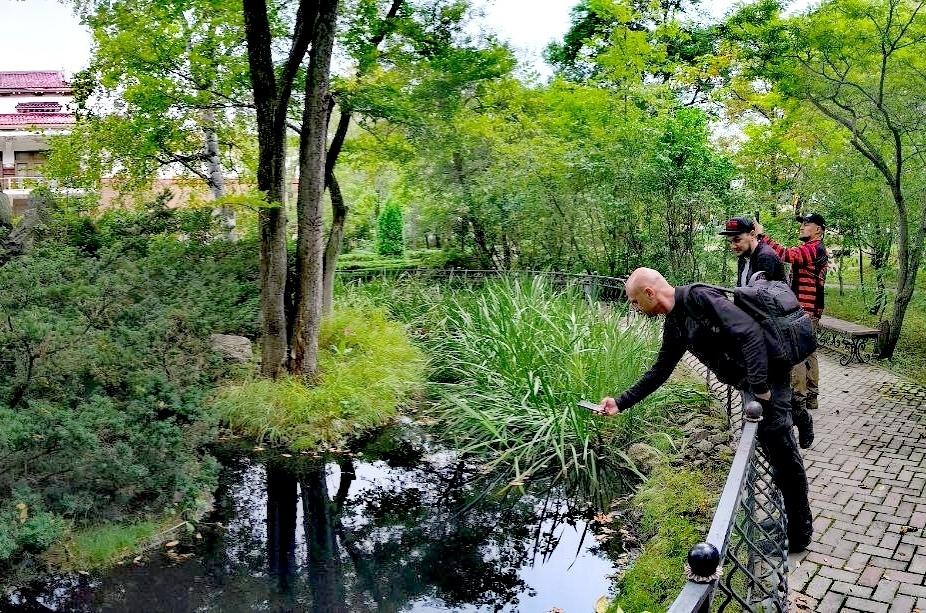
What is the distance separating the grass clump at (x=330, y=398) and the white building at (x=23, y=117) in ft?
57.4

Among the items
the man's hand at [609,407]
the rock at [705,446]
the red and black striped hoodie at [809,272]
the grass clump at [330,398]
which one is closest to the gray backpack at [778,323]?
the man's hand at [609,407]

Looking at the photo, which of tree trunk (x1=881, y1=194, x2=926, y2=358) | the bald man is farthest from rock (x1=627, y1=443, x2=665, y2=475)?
tree trunk (x1=881, y1=194, x2=926, y2=358)

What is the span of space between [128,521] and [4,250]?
5.65 m

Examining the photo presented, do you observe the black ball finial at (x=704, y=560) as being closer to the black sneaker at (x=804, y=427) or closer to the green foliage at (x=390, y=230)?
the black sneaker at (x=804, y=427)

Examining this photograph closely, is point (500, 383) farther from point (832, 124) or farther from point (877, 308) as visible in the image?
point (877, 308)

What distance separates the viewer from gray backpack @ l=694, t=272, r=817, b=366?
3254mm

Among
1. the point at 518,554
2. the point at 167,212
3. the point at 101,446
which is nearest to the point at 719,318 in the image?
the point at 518,554

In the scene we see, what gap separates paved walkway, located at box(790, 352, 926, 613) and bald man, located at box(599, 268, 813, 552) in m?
0.77

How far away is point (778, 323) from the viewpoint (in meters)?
3.29

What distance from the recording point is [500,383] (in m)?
7.60

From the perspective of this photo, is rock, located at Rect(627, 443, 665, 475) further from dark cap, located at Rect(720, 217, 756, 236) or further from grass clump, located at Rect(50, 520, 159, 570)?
grass clump, located at Rect(50, 520, 159, 570)

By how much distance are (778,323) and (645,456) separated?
3300mm

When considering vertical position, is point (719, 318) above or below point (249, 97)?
below

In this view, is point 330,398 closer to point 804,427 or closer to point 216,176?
point 804,427
